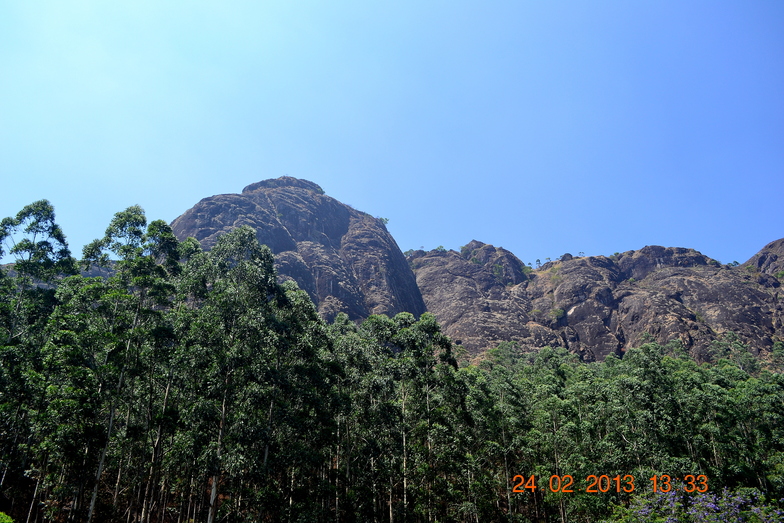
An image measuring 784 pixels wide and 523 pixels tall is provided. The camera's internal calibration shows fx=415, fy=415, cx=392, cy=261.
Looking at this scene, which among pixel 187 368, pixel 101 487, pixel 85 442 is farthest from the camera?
pixel 101 487

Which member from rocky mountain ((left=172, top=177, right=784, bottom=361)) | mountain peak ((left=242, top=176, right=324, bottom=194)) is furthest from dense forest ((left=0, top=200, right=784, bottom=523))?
mountain peak ((left=242, top=176, right=324, bottom=194))

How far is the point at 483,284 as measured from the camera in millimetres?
120438

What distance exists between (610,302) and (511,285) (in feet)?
107

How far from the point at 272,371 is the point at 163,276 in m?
7.90

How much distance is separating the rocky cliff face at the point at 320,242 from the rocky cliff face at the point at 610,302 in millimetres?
15596

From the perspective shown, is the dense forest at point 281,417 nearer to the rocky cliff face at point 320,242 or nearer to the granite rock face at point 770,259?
the rocky cliff face at point 320,242

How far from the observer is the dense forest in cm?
1792

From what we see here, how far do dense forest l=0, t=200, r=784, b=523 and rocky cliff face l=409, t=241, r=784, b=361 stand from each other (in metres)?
60.8

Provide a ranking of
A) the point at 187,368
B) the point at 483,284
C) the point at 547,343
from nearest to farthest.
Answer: the point at 187,368 → the point at 547,343 → the point at 483,284

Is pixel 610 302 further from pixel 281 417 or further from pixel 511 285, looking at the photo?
pixel 281 417

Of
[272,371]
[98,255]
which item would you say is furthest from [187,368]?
[98,255]

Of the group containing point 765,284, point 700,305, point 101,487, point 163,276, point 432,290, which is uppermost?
point 432,290

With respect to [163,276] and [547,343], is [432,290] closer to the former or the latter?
[547,343]
